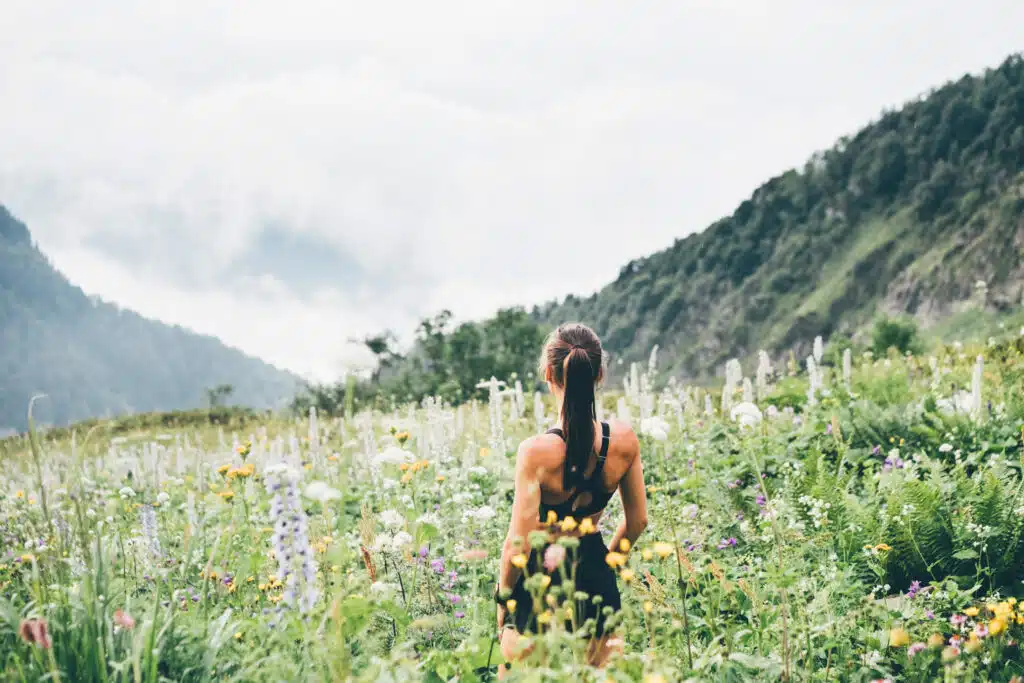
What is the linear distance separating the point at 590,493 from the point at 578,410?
0.45 meters

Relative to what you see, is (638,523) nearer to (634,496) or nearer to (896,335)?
(634,496)

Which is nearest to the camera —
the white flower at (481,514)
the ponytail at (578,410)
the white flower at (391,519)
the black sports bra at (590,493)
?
the ponytail at (578,410)

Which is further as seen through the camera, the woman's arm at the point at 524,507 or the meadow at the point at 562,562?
the woman's arm at the point at 524,507

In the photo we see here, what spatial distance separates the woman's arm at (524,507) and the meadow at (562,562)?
13cm

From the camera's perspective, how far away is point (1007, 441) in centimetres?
552

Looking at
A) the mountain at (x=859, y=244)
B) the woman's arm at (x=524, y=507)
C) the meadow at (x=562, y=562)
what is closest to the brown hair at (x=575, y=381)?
the woman's arm at (x=524, y=507)

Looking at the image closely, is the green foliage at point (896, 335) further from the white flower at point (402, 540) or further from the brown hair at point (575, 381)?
the white flower at point (402, 540)

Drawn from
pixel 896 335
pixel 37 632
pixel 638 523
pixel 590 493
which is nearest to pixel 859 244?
pixel 896 335

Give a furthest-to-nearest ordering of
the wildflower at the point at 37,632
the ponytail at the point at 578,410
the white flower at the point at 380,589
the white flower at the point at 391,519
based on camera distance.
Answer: the white flower at the point at 391,519, the ponytail at the point at 578,410, the white flower at the point at 380,589, the wildflower at the point at 37,632

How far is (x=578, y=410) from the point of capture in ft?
10.4

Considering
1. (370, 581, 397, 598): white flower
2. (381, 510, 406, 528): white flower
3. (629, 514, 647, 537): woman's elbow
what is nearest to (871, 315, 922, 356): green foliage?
(629, 514, 647, 537): woman's elbow

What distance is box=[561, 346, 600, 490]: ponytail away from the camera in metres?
3.14

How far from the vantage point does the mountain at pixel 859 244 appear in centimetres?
6788

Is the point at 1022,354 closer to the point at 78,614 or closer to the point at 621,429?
the point at 621,429
